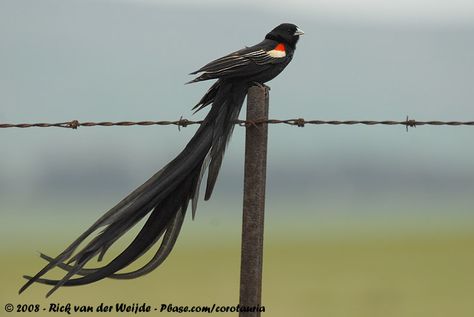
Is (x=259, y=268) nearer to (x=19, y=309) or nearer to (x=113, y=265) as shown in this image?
(x=113, y=265)

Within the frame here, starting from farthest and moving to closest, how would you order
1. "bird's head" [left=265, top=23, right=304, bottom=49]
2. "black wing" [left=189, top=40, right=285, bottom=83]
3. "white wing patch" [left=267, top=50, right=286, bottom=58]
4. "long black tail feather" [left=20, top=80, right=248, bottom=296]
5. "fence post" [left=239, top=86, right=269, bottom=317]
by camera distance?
"bird's head" [left=265, top=23, right=304, bottom=49] → "white wing patch" [left=267, top=50, right=286, bottom=58] → "black wing" [left=189, top=40, right=285, bottom=83] → "fence post" [left=239, top=86, right=269, bottom=317] → "long black tail feather" [left=20, top=80, right=248, bottom=296]

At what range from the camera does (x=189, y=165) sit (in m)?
3.68

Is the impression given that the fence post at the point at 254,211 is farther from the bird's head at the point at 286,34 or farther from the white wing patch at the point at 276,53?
the bird's head at the point at 286,34

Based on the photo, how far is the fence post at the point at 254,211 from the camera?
3.59 m

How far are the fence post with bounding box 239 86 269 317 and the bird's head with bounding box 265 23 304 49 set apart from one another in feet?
3.13

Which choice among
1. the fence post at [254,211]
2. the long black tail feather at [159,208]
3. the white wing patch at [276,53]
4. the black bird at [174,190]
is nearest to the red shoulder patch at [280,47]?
the white wing patch at [276,53]

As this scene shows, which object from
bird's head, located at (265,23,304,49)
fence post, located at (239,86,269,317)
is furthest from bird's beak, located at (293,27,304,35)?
fence post, located at (239,86,269,317)

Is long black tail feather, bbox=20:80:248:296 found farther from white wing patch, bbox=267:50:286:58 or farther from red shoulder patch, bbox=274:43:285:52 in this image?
red shoulder patch, bbox=274:43:285:52

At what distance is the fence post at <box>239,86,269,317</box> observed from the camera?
359 centimetres

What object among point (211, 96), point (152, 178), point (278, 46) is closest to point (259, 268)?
point (152, 178)

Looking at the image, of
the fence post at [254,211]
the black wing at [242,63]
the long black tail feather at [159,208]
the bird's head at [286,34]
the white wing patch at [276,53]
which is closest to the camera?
the long black tail feather at [159,208]

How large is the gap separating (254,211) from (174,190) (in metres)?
0.45

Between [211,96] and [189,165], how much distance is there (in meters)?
0.60

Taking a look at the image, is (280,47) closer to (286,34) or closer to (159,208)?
(286,34)
